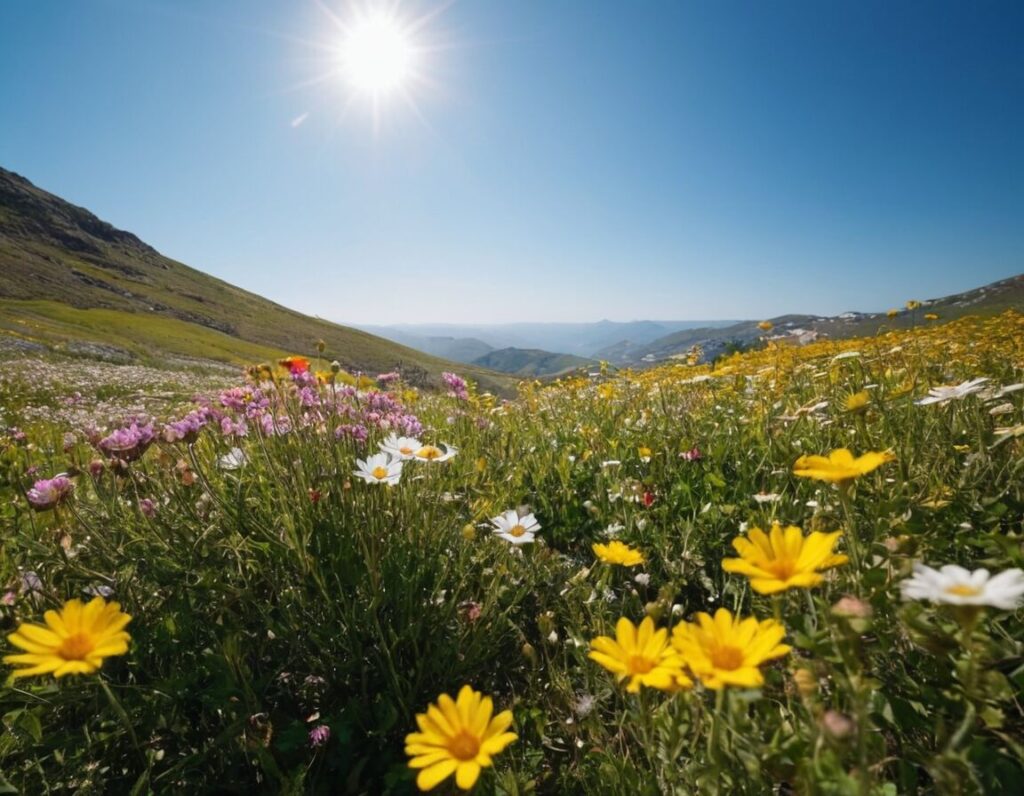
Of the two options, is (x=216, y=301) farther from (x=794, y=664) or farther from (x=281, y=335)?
(x=794, y=664)

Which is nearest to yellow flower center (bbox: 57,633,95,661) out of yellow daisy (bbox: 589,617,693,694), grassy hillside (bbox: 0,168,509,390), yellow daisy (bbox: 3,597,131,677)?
yellow daisy (bbox: 3,597,131,677)

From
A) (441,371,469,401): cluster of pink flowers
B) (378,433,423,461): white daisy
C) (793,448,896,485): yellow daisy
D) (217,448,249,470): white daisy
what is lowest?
(217,448,249,470): white daisy

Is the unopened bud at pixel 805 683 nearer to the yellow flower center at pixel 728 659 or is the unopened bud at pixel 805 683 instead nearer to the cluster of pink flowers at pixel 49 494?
the yellow flower center at pixel 728 659

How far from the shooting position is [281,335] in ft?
268

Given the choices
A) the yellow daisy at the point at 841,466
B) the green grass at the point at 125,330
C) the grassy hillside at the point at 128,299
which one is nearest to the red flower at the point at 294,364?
the yellow daisy at the point at 841,466

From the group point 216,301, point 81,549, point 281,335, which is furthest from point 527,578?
point 216,301

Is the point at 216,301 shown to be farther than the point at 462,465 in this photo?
Yes

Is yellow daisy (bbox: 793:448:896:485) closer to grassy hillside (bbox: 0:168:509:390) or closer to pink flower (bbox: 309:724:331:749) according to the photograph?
pink flower (bbox: 309:724:331:749)

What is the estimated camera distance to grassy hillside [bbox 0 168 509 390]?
163 feet

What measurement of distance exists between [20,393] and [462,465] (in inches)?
448

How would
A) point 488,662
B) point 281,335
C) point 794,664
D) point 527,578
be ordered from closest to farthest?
point 794,664 → point 488,662 → point 527,578 → point 281,335

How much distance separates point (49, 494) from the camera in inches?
67.9

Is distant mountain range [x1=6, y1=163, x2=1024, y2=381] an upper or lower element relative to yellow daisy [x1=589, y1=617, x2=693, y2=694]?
upper

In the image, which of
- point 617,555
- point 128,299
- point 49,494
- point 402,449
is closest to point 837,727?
point 617,555
